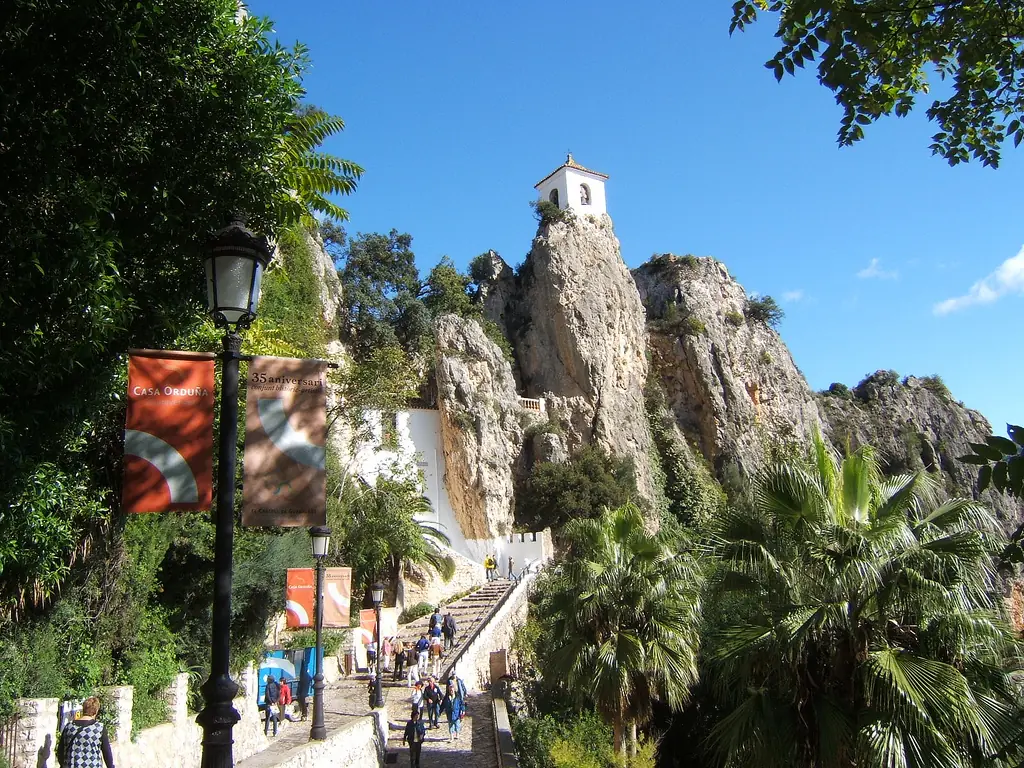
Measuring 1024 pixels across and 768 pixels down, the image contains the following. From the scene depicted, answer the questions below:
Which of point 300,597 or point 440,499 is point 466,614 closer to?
point 440,499

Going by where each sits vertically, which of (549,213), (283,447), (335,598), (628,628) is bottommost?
(628,628)

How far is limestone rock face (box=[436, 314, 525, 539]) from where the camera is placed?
3403 cm

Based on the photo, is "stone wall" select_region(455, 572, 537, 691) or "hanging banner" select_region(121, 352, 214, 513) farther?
"stone wall" select_region(455, 572, 537, 691)

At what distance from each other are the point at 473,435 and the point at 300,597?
20142 mm

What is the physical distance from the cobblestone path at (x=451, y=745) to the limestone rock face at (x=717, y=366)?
31704 millimetres

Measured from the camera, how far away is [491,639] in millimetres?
22703

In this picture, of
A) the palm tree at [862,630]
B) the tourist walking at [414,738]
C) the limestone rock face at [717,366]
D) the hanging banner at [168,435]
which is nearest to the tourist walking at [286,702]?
the tourist walking at [414,738]

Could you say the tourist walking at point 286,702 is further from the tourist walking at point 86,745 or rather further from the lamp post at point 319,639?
the tourist walking at point 86,745

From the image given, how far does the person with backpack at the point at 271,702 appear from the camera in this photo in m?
13.2

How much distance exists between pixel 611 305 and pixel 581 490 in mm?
12309

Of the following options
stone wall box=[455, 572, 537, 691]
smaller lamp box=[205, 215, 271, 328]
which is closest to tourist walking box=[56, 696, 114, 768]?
smaller lamp box=[205, 215, 271, 328]

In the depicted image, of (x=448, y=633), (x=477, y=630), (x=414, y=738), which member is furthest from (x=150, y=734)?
(x=477, y=630)

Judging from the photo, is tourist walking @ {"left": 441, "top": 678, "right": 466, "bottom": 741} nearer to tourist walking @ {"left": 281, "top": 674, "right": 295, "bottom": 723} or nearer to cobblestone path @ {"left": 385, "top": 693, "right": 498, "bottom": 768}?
cobblestone path @ {"left": 385, "top": 693, "right": 498, "bottom": 768}

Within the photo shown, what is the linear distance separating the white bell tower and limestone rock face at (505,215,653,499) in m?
4.64
